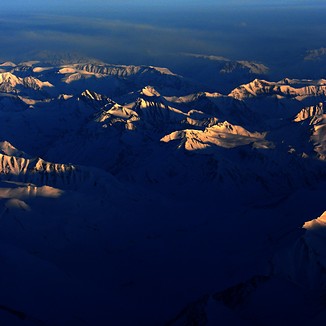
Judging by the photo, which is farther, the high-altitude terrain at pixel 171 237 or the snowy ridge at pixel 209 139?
the snowy ridge at pixel 209 139

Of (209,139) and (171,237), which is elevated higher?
(209,139)

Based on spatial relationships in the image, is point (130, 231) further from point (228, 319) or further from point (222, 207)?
point (228, 319)

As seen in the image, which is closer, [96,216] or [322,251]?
[322,251]

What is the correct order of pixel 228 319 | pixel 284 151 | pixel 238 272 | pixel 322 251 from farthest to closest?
pixel 284 151, pixel 238 272, pixel 322 251, pixel 228 319

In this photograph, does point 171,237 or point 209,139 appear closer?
point 171,237

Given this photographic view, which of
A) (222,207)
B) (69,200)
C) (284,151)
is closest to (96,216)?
(69,200)

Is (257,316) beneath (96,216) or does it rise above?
above

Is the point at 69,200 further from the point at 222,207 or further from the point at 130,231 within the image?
the point at 222,207

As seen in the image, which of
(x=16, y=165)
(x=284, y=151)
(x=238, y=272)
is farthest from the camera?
(x=284, y=151)

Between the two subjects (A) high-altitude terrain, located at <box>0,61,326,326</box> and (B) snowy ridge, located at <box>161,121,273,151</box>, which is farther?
(B) snowy ridge, located at <box>161,121,273,151</box>
